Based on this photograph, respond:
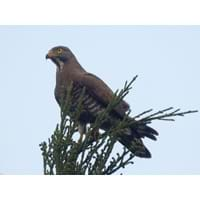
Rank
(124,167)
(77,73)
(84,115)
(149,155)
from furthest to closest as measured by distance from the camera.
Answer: (77,73)
(84,115)
(149,155)
(124,167)

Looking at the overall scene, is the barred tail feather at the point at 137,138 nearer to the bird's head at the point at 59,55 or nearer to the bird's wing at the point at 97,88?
the bird's wing at the point at 97,88

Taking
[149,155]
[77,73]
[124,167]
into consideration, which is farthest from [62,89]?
[124,167]

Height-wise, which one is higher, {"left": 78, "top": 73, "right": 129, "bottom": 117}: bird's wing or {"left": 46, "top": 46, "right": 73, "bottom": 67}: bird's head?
{"left": 46, "top": 46, "right": 73, "bottom": 67}: bird's head

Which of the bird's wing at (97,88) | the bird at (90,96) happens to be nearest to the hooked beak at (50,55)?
the bird at (90,96)

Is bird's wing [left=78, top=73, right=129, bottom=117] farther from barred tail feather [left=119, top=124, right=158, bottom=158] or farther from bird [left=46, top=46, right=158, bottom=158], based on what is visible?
barred tail feather [left=119, top=124, right=158, bottom=158]

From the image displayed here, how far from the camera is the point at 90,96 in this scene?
12.0 ft

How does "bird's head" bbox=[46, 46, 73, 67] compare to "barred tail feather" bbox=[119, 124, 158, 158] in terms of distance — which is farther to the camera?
"bird's head" bbox=[46, 46, 73, 67]

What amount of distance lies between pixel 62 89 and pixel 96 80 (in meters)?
0.24

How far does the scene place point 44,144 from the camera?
8.86 feet

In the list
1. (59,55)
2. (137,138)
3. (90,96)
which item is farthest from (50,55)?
(137,138)

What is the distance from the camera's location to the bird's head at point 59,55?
3.81 metres

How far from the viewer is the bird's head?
12.5 ft

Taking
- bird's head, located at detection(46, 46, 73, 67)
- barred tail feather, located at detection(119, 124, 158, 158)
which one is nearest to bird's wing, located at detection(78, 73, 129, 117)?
bird's head, located at detection(46, 46, 73, 67)
